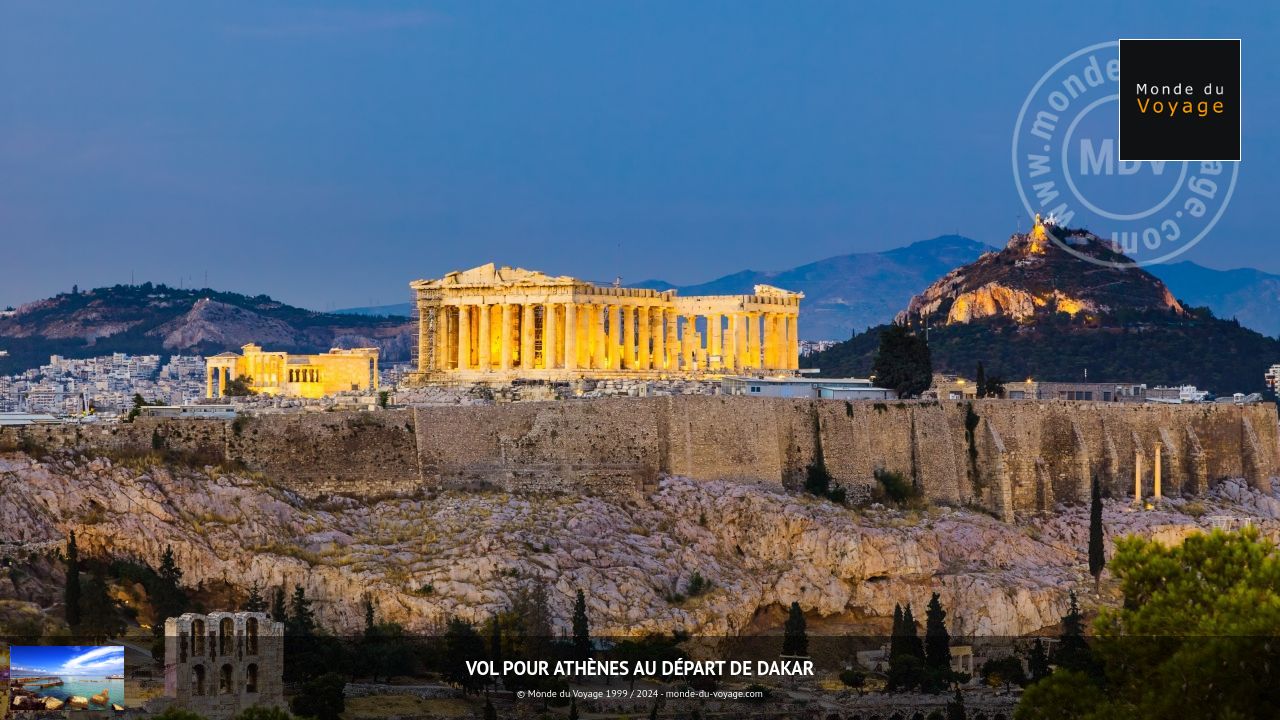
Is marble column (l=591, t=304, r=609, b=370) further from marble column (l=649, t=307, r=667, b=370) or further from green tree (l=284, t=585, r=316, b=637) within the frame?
green tree (l=284, t=585, r=316, b=637)

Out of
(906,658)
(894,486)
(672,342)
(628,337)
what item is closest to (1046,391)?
(672,342)

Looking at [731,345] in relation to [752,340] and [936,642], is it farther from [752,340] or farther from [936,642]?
[936,642]

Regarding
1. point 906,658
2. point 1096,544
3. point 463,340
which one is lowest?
point 906,658

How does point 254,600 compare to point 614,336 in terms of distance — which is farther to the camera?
point 614,336

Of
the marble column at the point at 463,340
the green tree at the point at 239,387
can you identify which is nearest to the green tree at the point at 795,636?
the marble column at the point at 463,340

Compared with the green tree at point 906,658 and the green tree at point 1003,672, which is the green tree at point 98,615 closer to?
the green tree at point 906,658

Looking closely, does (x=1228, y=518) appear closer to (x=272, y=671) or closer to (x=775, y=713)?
(x=775, y=713)

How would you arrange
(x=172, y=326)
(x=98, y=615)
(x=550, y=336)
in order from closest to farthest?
1. (x=98, y=615)
2. (x=550, y=336)
3. (x=172, y=326)

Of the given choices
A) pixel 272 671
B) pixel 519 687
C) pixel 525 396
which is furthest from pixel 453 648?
pixel 525 396
